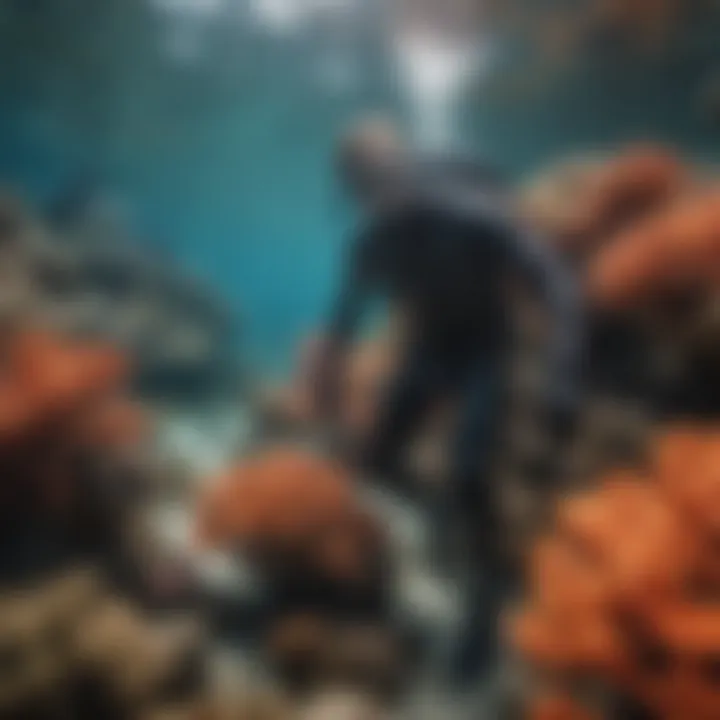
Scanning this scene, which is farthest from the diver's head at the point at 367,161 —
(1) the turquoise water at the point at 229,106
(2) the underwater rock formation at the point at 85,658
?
(2) the underwater rock formation at the point at 85,658

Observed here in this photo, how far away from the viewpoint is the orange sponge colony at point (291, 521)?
3.73 m

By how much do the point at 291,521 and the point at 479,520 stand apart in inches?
33.9

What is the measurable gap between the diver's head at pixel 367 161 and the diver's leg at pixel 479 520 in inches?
83.3

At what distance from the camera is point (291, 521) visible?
3.75 m

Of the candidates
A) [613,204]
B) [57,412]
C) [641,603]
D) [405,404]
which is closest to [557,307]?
[405,404]

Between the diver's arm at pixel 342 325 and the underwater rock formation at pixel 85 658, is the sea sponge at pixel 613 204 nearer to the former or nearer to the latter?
the diver's arm at pixel 342 325

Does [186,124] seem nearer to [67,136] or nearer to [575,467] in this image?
[67,136]

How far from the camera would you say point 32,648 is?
279 cm

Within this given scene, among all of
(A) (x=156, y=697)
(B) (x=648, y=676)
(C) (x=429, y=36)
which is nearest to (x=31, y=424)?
(A) (x=156, y=697)


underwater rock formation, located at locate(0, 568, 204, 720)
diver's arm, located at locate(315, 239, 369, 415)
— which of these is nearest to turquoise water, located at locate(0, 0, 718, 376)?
diver's arm, located at locate(315, 239, 369, 415)

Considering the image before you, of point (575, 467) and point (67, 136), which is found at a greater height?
point (67, 136)

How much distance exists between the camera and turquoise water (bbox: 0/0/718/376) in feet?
33.9

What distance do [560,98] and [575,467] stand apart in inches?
358

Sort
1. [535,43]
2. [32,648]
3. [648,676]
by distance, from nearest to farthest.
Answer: [648,676] < [32,648] < [535,43]
